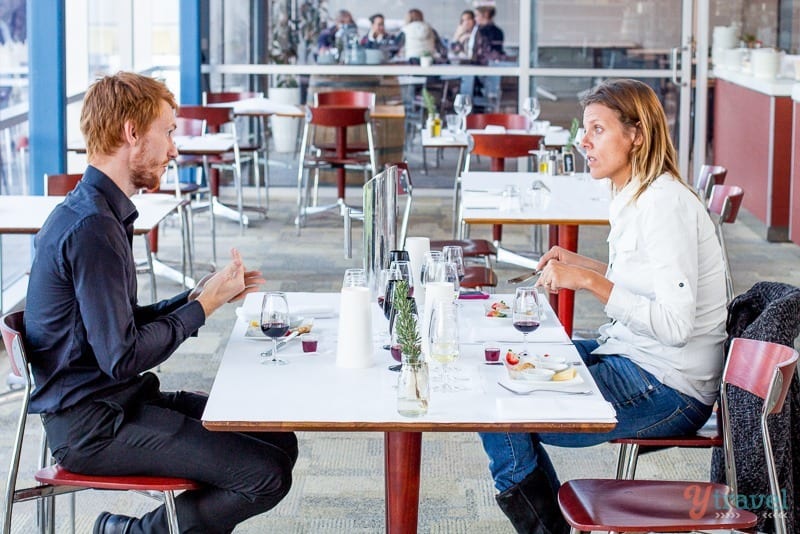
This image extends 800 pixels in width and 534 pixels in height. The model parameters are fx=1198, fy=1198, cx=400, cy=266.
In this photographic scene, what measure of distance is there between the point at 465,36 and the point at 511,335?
7.81 metres

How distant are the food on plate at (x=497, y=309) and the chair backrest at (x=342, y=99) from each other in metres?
6.50

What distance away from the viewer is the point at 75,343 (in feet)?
8.34

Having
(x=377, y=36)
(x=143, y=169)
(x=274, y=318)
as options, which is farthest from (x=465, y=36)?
(x=274, y=318)

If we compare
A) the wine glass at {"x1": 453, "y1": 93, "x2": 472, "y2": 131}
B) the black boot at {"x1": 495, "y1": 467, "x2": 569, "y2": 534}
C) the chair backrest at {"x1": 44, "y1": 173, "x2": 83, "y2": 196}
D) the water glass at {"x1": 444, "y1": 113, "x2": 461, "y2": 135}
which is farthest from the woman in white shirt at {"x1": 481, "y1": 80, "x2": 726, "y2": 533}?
the wine glass at {"x1": 453, "y1": 93, "x2": 472, "y2": 131}

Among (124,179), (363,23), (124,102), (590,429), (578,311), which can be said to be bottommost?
(578,311)

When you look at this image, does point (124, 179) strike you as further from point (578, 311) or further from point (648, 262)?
point (578, 311)

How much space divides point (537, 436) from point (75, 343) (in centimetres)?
112

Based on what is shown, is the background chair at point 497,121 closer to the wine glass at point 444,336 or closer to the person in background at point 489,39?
the person in background at point 489,39

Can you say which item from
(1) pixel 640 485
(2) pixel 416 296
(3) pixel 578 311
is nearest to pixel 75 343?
(2) pixel 416 296

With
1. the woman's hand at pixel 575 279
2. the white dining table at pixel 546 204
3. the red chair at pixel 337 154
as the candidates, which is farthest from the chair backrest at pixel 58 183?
the red chair at pixel 337 154

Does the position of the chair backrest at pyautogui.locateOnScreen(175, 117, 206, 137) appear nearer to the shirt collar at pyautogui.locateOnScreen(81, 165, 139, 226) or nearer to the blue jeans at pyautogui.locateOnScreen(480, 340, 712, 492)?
the shirt collar at pyautogui.locateOnScreen(81, 165, 139, 226)

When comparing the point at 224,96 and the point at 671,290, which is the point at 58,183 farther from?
the point at 224,96

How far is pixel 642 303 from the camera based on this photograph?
9.36 ft

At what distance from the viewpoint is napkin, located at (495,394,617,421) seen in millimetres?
2283
